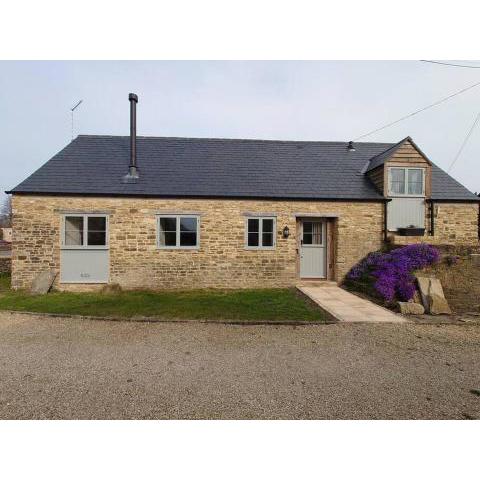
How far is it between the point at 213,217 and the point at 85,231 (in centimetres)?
484

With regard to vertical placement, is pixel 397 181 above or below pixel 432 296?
above

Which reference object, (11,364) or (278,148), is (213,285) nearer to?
(11,364)

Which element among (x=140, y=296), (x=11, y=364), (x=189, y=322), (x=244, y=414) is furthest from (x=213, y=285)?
(x=244, y=414)

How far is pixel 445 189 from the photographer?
11.5 m

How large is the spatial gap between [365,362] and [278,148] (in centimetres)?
1113

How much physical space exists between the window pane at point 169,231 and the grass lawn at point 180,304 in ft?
6.33

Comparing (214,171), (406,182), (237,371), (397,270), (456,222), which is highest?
(214,171)

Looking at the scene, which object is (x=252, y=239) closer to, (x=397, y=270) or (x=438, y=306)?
(x=397, y=270)

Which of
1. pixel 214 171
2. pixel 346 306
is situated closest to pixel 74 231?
pixel 214 171

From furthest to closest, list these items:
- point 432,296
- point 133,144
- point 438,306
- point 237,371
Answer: point 133,144 < point 432,296 < point 438,306 < point 237,371

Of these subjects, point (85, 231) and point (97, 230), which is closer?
point (85, 231)

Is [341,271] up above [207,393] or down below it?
above

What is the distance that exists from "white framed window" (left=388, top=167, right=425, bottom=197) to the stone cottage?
1.7 inches

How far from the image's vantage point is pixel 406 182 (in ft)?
35.6
